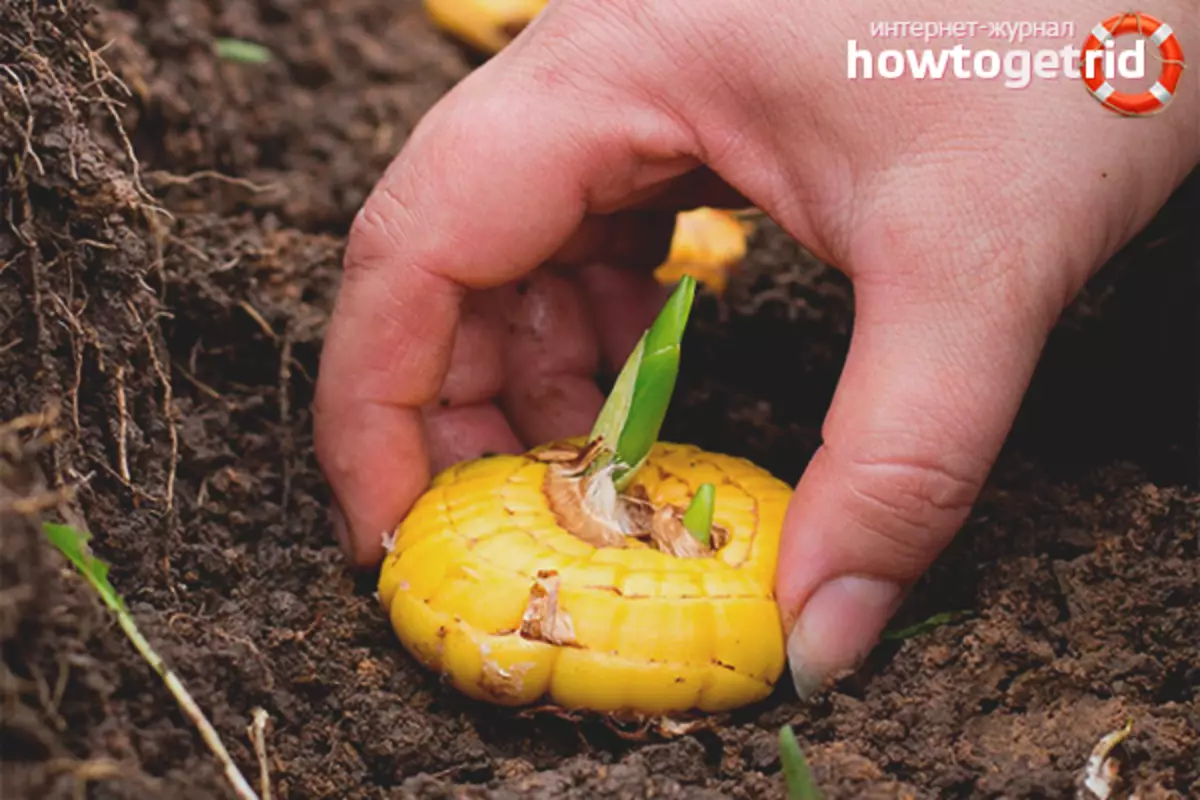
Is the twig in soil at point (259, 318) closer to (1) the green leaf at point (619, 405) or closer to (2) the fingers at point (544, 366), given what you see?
(2) the fingers at point (544, 366)

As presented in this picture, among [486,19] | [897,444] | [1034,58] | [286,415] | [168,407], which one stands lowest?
[286,415]

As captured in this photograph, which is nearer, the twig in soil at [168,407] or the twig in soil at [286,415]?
the twig in soil at [168,407]

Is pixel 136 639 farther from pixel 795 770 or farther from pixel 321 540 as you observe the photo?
pixel 795 770

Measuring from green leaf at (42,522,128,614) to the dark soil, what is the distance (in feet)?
0.07

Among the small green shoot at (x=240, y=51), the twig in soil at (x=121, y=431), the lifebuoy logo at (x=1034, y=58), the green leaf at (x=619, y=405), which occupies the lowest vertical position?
the twig in soil at (x=121, y=431)

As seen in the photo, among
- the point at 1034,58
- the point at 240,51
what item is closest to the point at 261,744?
the point at 1034,58

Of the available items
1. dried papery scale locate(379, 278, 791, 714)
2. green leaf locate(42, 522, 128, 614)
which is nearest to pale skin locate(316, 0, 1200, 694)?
dried papery scale locate(379, 278, 791, 714)

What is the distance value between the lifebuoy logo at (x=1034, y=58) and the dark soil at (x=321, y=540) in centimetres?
64

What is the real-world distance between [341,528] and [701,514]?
695 mm

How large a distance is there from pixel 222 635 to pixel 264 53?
7.68 feet

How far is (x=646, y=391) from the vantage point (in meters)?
2.15

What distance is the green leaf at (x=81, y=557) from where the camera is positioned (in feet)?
5.38

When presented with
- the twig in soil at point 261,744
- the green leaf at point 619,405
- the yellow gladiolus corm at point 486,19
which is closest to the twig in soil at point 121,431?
the twig in soil at point 261,744

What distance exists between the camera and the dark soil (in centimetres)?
172
